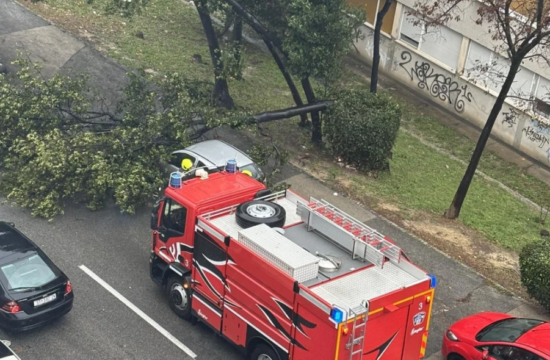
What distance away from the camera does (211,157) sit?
1941cm

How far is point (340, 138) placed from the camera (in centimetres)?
Result: 2189

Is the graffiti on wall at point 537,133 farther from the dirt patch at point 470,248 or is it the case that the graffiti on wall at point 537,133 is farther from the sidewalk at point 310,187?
the dirt patch at point 470,248

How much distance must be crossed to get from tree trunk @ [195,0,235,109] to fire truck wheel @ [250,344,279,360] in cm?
994

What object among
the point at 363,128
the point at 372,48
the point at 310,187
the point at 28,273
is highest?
the point at 372,48

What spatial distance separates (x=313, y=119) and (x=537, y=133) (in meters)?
7.39

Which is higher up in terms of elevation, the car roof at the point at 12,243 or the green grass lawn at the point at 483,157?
the car roof at the point at 12,243

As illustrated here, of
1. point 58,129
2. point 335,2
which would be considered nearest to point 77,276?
point 58,129

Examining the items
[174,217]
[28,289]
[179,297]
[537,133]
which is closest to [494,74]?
[537,133]

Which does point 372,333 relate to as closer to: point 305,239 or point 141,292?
point 305,239

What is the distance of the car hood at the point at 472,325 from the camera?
47.3ft

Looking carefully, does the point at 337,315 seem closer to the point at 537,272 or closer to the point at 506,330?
the point at 506,330

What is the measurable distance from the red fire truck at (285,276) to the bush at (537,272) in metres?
4.05

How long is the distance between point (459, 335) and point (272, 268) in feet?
13.3

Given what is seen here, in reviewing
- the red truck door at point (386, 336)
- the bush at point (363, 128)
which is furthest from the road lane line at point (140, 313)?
the bush at point (363, 128)
